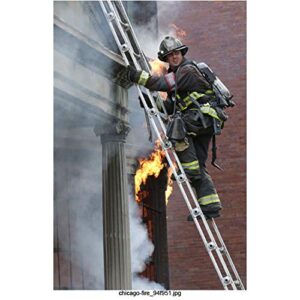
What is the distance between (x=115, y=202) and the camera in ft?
25.3

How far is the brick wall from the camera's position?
7512 mm

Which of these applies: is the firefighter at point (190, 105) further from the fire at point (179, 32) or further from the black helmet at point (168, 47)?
the fire at point (179, 32)

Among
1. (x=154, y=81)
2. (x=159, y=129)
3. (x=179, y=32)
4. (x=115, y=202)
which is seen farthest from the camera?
(x=179, y=32)

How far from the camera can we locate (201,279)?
7.91 m

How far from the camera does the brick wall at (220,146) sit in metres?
7.51

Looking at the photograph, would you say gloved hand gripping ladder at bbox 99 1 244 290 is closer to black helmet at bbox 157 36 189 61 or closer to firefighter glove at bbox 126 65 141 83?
firefighter glove at bbox 126 65 141 83

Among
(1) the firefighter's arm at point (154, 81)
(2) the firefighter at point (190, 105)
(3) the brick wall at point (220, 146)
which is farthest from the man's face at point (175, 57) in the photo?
(3) the brick wall at point (220, 146)

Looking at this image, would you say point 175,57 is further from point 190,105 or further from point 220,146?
point 220,146

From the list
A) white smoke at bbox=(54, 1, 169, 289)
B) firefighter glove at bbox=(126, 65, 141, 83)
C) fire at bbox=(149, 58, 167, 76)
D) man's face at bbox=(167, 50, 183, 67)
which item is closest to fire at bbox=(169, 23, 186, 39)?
white smoke at bbox=(54, 1, 169, 289)

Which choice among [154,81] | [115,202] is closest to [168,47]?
[154,81]

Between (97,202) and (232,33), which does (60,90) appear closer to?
(97,202)

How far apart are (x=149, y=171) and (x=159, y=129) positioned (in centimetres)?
83
